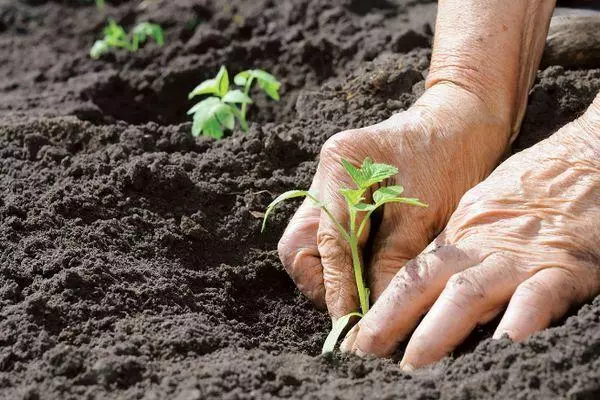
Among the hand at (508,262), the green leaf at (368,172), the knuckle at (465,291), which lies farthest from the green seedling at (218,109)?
the knuckle at (465,291)

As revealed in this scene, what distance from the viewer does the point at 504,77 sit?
9.91ft

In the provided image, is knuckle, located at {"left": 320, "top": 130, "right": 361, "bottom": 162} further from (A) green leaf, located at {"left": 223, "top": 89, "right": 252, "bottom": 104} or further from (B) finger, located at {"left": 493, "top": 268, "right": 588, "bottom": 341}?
(A) green leaf, located at {"left": 223, "top": 89, "right": 252, "bottom": 104}

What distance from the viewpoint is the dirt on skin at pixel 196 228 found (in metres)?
2.13

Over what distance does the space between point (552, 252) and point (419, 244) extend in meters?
0.51

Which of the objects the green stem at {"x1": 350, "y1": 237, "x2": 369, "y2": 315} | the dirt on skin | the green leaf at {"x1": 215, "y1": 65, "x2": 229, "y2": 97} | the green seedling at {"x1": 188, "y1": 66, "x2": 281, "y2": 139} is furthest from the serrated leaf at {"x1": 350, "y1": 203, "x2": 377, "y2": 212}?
the green leaf at {"x1": 215, "y1": 65, "x2": 229, "y2": 97}

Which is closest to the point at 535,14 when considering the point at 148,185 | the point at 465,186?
the point at 465,186

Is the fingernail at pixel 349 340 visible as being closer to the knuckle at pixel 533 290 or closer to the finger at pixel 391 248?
the finger at pixel 391 248

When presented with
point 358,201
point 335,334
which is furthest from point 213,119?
point 335,334

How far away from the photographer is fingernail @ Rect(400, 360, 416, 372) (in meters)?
2.25

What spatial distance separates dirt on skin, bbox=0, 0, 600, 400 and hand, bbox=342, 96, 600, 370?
0.25 feet

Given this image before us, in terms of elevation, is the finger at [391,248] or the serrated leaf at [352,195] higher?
the serrated leaf at [352,195]

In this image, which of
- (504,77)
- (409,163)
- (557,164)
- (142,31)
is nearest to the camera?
(557,164)

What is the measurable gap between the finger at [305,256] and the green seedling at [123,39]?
2.41m

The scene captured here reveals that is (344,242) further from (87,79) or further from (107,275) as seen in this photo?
(87,79)
